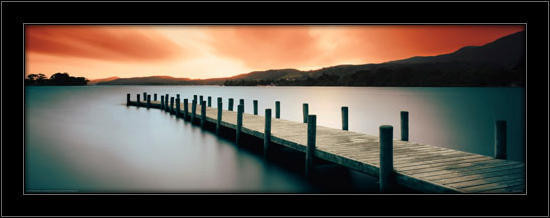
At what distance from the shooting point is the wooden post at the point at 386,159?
491 centimetres

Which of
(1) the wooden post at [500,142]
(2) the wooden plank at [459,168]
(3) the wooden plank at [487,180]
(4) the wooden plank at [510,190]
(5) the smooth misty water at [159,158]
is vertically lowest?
(5) the smooth misty water at [159,158]

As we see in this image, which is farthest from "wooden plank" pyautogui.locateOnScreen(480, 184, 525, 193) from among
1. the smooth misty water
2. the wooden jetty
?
the smooth misty water

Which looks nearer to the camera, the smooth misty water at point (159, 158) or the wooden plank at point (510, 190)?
the wooden plank at point (510, 190)

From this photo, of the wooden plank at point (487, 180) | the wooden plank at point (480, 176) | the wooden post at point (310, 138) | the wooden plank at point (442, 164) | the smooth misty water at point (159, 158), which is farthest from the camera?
the smooth misty water at point (159, 158)

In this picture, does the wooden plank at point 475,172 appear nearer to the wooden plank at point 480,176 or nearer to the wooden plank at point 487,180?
the wooden plank at point 480,176

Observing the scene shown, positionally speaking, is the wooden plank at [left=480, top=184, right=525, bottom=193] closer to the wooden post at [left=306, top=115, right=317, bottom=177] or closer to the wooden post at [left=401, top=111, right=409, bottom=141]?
the wooden post at [left=306, top=115, right=317, bottom=177]

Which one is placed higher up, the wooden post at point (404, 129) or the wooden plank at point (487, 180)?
the wooden post at point (404, 129)

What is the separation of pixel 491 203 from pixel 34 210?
517 cm

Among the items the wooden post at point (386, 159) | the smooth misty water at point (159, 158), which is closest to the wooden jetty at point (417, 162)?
the wooden post at point (386, 159)

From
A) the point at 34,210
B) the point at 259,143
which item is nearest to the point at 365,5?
the point at 34,210

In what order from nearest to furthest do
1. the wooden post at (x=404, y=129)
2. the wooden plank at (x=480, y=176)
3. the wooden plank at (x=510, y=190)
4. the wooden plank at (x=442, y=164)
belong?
1. the wooden plank at (x=510, y=190)
2. the wooden plank at (x=480, y=176)
3. the wooden plank at (x=442, y=164)
4. the wooden post at (x=404, y=129)

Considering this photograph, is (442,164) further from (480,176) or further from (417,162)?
(480,176)

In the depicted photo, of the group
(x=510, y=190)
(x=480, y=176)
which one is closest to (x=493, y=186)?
(x=510, y=190)

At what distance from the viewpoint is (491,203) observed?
3785 mm
